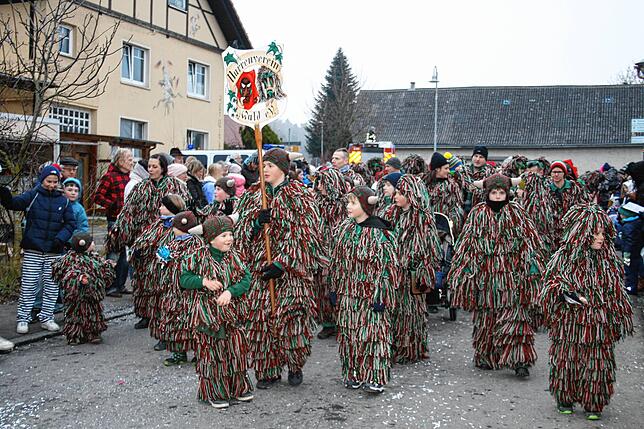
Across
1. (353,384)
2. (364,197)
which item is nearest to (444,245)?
(364,197)

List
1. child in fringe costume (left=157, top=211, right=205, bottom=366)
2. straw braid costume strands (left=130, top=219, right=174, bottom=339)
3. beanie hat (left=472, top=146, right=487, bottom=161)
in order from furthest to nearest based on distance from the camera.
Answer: beanie hat (left=472, top=146, right=487, bottom=161), straw braid costume strands (left=130, top=219, right=174, bottom=339), child in fringe costume (left=157, top=211, right=205, bottom=366)

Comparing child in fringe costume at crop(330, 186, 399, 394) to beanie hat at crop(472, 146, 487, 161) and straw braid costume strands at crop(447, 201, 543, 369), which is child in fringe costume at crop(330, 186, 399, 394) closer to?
straw braid costume strands at crop(447, 201, 543, 369)

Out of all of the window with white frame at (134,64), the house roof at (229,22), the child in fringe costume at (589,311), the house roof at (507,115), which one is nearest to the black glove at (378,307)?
the child in fringe costume at (589,311)

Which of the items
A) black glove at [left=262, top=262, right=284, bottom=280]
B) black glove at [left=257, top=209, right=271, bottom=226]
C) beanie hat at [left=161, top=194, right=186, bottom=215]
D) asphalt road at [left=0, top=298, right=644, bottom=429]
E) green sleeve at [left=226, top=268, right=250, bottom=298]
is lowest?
asphalt road at [left=0, top=298, right=644, bottom=429]

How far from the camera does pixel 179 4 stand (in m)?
26.8

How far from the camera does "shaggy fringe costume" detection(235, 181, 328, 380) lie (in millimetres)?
6105

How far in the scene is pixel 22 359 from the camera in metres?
7.14

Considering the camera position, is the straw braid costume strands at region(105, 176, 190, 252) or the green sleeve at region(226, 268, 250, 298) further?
the straw braid costume strands at region(105, 176, 190, 252)

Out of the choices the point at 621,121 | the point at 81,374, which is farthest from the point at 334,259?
the point at 621,121

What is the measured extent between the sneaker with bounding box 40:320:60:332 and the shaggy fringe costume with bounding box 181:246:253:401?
3.24 m

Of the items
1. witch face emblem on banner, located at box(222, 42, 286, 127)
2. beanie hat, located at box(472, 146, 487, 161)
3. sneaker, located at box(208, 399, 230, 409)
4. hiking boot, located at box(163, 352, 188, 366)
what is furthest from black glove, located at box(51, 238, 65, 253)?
beanie hat, located at box(472, 146, 487, 161)

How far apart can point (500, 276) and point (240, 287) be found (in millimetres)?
2545

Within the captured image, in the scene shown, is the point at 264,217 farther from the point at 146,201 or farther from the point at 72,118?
the point at 72,118

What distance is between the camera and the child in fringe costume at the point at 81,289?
7684mm
